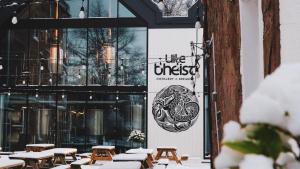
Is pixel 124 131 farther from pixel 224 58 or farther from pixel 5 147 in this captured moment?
pixel 224 58

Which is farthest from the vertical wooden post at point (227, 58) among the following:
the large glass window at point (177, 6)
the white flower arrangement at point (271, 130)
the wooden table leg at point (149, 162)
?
the large glass window at point (177, 6)

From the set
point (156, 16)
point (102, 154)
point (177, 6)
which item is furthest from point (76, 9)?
point (177, 6)

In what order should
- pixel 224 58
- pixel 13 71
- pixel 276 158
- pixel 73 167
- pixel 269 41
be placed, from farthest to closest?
pixel 13 71
pixel 73 167
pixel 224 58
pixel 269 41
pixel 276 158

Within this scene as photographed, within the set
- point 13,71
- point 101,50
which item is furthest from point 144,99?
point 13,71

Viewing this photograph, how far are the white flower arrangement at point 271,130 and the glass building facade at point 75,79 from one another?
771 inches

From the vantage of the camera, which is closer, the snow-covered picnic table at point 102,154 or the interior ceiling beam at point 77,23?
the snow-covered picnic table at point 102,154

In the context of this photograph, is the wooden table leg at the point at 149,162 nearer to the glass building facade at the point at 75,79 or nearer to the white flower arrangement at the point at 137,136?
the white flower arrangement at the point at 137,136

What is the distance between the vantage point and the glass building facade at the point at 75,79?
68.7 feet

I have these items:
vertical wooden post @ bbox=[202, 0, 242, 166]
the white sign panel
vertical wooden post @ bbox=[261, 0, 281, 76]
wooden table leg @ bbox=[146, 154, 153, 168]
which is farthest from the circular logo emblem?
vertical wooden post @ bbox=[261, 0, 281, 76]

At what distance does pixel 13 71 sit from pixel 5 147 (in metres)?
3.38

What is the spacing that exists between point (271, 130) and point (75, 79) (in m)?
20.7

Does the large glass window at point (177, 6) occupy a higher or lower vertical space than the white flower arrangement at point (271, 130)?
higher

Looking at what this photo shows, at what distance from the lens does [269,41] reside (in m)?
2.41

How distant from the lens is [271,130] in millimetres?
924
